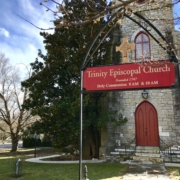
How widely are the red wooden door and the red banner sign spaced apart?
8358 millimetres

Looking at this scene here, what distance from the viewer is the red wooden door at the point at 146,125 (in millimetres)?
12367

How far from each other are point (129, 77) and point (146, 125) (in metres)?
8.54

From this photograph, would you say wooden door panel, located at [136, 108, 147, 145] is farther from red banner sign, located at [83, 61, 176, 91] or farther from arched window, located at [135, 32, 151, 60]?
red banner sign, located at [83, 61, 176, 91]

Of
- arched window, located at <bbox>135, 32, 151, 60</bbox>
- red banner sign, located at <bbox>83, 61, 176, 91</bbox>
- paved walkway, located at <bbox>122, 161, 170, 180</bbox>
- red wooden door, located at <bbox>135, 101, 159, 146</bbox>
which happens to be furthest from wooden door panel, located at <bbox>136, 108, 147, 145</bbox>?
red banner sign, located at <bbox>83, 61, 176, 91</bbox>

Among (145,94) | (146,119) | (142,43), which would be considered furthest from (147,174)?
(142,43)

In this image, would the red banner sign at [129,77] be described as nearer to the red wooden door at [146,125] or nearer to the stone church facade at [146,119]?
the stone church facade at [146,119]

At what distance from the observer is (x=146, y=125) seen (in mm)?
12648

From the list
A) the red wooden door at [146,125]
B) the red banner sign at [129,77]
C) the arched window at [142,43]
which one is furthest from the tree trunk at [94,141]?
the red banner sign at [129,77]

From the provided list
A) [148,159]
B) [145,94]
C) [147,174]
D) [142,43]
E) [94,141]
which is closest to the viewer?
[147,174]

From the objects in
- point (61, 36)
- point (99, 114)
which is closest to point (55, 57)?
point (61, 36)

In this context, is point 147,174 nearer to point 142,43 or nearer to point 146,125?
point 146,125

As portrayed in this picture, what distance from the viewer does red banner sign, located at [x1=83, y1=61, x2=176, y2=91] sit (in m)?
4.67

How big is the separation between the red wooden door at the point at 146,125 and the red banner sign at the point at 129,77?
8358mm

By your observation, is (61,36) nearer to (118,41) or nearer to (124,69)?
(118,41)
